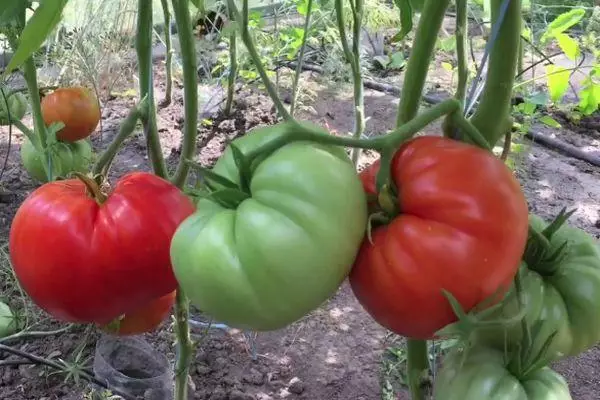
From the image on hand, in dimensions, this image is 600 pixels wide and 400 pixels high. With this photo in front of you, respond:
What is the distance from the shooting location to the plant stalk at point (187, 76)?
2.28 feet

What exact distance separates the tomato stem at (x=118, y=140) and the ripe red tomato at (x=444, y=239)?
300 mm

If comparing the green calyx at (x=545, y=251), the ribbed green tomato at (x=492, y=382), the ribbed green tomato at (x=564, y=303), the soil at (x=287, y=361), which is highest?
the green calyx at (x=545, y=251)

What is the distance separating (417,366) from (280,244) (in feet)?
0.79

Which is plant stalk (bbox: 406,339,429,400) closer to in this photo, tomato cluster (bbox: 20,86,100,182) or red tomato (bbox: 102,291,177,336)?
red tomato (bbox: 102,291,177,336)

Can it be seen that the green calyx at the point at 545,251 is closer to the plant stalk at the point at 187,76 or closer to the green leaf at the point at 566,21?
the plant stalk at the point at 187,76

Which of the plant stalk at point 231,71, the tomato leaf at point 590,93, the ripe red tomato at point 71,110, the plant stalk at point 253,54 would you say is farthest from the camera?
the plant stalk at point 231,71

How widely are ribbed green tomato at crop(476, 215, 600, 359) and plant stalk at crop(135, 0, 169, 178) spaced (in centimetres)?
38

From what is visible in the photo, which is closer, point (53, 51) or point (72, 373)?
point (72, 373)

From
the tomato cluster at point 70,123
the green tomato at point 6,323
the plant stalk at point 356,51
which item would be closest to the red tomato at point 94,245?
the tomato cluster at point 70,123

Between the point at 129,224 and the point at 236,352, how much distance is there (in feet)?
3.69

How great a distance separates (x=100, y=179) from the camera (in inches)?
25.2

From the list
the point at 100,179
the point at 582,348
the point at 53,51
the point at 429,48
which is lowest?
the point at 53,51

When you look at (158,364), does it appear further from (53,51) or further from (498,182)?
(53,51)

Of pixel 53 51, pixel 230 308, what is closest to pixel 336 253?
pixel 230 308
